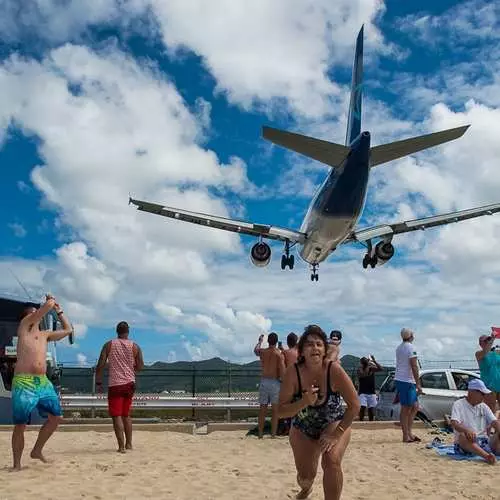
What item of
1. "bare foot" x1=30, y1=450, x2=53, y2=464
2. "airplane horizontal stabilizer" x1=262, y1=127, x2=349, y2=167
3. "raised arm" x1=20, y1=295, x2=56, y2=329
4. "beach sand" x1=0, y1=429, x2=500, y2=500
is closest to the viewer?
"beach sand" x1=0, y1=429, x2=500, y2=500

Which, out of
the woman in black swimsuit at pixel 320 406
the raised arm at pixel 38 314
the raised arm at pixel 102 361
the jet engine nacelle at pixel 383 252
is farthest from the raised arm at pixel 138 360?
the jet engine nacelle at pixel 383 252

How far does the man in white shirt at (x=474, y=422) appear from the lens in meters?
7.91

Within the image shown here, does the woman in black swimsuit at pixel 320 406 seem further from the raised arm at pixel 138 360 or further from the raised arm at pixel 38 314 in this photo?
the raised arm at pixel 138 360

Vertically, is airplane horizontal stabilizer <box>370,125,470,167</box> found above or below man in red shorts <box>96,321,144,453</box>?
above

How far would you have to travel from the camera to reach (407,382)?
9.88 meters

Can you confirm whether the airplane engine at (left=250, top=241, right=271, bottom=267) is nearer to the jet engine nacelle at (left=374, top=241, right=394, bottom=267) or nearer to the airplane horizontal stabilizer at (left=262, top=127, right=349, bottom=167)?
the jet engine nacelle at (left=374, top=241, right=394, bottom=267)

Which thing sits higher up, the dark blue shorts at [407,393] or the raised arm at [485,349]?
the raised arm at [485,349]

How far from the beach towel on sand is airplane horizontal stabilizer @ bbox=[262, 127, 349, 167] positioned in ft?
40.4

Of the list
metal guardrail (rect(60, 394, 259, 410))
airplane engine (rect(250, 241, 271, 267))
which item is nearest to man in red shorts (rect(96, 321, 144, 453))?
metal guardrail (rect(60, 394, 259, 410))

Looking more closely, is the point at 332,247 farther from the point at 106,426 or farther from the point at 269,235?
the point at 106,426

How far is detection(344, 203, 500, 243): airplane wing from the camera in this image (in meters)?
27.2

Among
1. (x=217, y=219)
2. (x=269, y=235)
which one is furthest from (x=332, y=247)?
(x=217, y=219)

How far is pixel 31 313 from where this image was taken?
22.2ft

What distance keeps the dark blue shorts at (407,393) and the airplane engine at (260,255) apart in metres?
16.3
